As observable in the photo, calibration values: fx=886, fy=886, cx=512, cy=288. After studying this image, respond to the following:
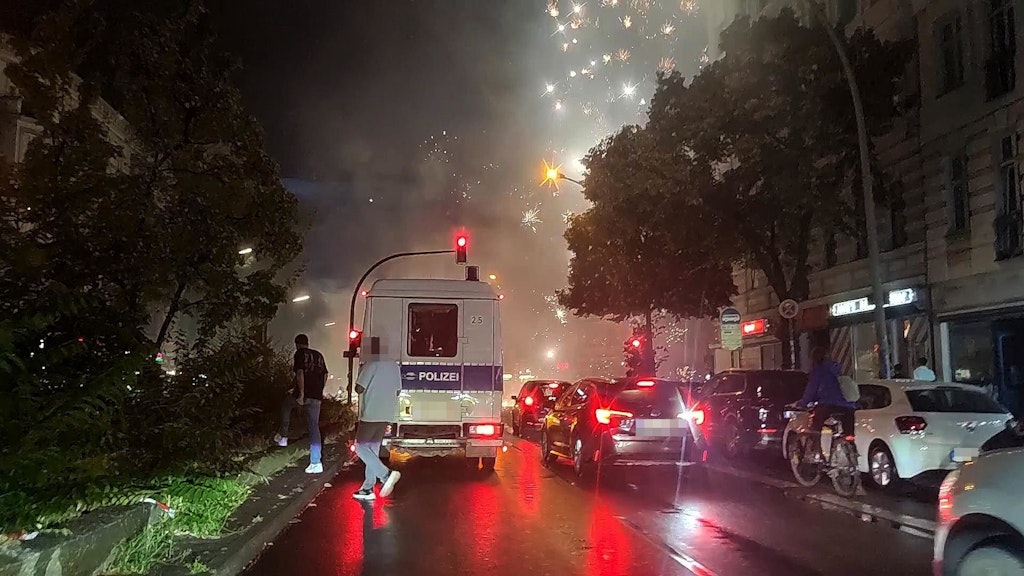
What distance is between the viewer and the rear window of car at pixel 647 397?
13398mm

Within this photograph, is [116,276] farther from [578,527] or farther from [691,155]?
[691,155]

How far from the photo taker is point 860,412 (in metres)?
11.8

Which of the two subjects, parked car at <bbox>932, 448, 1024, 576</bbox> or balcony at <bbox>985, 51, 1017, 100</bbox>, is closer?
parked car at <bbox>932, 448, 1024, 576</bbox>

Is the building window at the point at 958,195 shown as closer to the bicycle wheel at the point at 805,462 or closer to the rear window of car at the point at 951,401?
the rear window of car at the point at 951,401

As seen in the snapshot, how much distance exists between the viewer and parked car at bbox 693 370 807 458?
15.2 metres

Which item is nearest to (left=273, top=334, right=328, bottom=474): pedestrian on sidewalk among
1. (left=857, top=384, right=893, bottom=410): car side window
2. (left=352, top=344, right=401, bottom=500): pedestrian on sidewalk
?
(left=352, top=344, right=401, bottom=500): pedestrian on sidewalk

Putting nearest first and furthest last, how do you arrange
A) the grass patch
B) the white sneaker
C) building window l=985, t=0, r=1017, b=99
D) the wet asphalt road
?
1. the grass patch
2. the wet asphalt road
3. the white sneaker
4. building window l=985, t=0, r=1017, b=99

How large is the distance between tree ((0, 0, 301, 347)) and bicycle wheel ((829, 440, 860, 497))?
7.39 m

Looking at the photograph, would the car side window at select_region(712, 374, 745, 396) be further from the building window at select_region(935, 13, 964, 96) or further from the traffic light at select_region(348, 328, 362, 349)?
the building window at select_region(935, 13, 964, 96)

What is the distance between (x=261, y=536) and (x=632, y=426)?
637cm

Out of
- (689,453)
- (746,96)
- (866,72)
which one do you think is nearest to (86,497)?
(689,453)

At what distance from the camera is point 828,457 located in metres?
11.8

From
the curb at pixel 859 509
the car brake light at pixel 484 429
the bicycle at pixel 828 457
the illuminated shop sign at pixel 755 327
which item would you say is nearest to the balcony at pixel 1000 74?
the bicycle at pixel 828 457

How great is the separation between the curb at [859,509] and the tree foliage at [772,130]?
8296mm
